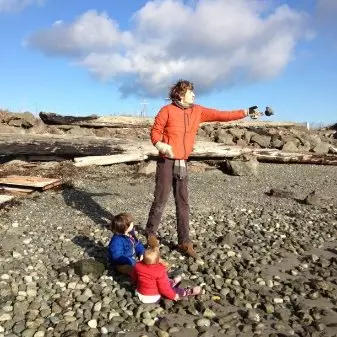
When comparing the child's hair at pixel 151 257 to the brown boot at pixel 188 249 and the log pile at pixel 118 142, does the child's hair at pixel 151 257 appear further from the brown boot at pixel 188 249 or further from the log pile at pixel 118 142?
the log pile at pixel 118 142

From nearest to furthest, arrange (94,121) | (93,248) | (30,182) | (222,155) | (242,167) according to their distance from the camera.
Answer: (93,248)
(30,182)
(242,167)
(222,155)
(94,121)

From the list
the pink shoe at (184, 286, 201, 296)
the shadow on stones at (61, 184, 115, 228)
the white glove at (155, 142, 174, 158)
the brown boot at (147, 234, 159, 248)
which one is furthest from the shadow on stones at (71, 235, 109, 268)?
the white glove at (155, 142, 174, 158)

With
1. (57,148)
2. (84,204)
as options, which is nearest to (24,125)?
(57,148)

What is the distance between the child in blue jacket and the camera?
238 inches

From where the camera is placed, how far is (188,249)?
677 cm

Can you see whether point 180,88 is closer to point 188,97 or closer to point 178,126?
point 188,97

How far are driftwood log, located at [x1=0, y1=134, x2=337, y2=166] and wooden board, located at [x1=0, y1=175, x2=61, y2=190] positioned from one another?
2.51m

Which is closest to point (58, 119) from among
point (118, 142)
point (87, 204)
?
point (118, 142)

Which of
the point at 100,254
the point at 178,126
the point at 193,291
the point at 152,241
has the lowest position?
the point at 100,254

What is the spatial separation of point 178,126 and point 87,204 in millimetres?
4151

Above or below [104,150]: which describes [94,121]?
above

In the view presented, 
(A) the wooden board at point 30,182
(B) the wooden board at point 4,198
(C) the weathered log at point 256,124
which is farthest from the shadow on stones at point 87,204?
(C) the weathered log at point 256,124

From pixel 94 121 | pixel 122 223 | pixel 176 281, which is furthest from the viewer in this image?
pixel 94 121

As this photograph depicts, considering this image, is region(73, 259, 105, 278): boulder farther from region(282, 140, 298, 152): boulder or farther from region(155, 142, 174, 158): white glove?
region(282, 140, 298, 152): boulder
